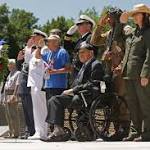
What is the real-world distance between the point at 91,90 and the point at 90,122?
0.46 m

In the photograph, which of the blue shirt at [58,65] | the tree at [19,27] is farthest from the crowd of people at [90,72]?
the tree at [19,27]

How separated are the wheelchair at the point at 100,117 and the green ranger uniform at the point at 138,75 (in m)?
0.25

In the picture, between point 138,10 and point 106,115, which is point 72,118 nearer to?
point 106,115

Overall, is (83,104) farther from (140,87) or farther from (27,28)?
(27,28)

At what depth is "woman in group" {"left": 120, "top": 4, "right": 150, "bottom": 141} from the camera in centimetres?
756

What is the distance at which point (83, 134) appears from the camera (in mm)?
7918

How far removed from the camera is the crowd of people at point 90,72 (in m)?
7.67

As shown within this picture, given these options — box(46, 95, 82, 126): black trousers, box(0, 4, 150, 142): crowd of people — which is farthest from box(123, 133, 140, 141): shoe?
box(46, 95, 82, 126): black trousers

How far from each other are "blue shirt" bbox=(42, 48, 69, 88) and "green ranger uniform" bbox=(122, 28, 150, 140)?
1125 millimetres

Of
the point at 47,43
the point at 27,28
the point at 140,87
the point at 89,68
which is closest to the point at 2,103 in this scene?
the point at 47,43

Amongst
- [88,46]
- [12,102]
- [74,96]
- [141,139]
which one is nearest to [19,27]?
[12,102]

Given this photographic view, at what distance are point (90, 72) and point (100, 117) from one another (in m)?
0.65

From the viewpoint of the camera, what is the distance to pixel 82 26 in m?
8.91

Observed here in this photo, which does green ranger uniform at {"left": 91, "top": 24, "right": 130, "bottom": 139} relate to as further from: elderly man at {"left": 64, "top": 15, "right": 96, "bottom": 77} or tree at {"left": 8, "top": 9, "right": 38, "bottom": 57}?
tree at {"left": 8, "top": 9, "right": 38, "bottom": 57}
